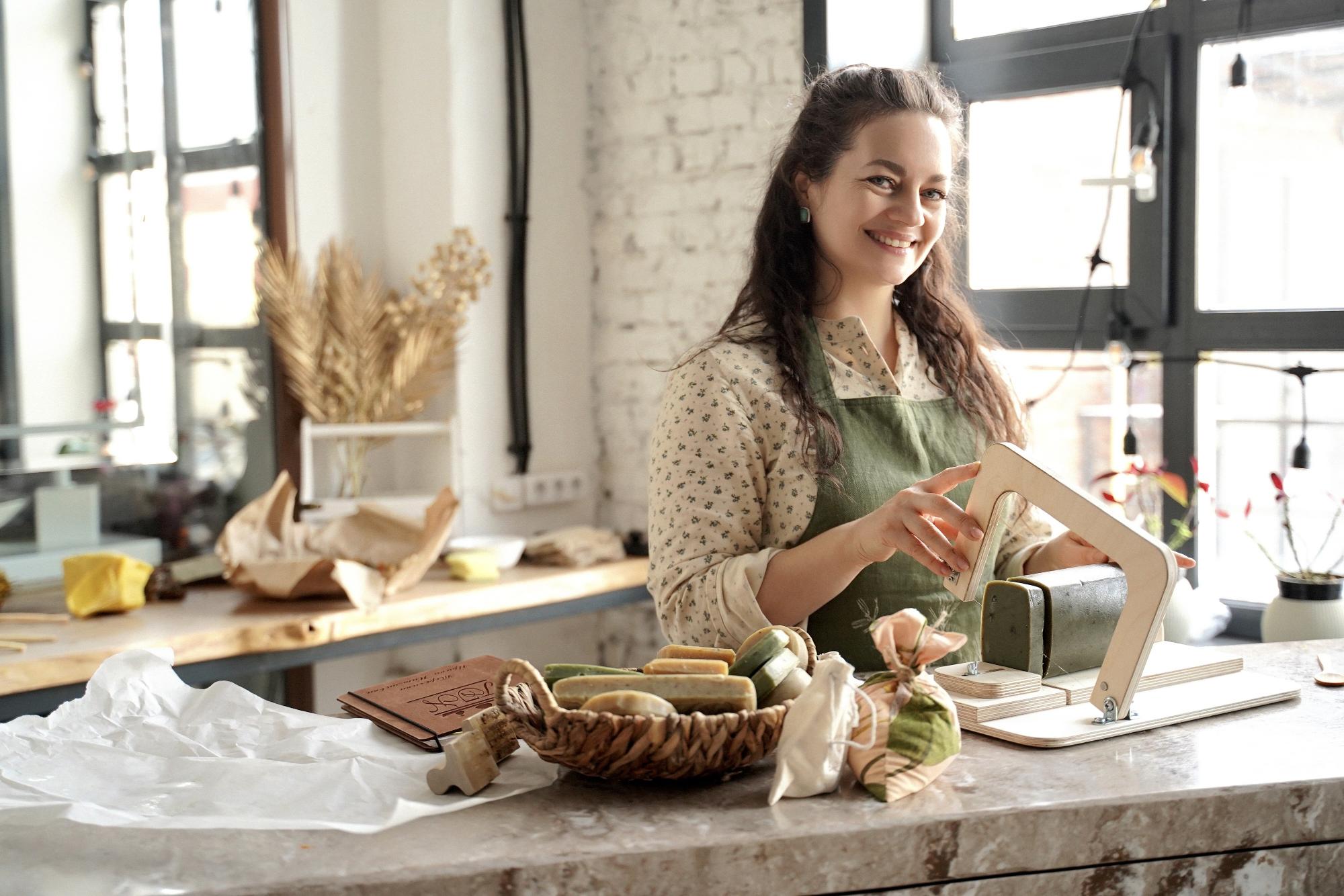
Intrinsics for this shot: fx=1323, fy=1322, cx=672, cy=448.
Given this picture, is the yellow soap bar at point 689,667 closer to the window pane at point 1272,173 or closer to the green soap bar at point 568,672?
the green soap bar at point 568,672

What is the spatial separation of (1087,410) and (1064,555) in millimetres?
1551

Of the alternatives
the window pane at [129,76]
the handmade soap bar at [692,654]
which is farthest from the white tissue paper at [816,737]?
the window pane at [129,76]

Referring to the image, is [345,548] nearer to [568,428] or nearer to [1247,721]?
[568,428]

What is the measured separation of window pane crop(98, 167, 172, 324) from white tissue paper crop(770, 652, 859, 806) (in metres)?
2.54

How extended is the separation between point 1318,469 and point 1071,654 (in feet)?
5.96

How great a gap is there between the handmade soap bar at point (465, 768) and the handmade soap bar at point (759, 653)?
10.2 inches

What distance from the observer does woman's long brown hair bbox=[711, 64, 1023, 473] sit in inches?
78.6

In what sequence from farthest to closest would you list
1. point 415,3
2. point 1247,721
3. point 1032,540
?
point 415,3
point 1032,540
point 1247,721

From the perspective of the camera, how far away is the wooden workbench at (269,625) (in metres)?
2.54

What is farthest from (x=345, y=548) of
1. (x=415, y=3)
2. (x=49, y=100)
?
(x=415, y=3)

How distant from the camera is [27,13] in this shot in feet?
10.1

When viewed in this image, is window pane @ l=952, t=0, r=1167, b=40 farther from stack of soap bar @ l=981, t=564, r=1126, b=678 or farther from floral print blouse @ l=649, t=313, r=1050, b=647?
stack of soap bar @ l=981, t=564, r=1126, b=678

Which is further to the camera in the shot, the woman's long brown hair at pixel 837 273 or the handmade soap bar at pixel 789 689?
the woman's long brown hair at pixel 837 273

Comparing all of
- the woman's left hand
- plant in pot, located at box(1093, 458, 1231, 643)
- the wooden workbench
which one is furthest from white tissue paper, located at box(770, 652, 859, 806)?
the wooden workbench
